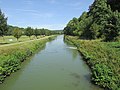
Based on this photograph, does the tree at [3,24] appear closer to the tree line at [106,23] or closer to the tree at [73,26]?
the tree line at [106,23]

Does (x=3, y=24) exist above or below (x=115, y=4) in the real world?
below

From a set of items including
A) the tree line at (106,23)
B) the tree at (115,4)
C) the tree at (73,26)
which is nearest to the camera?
the tree line at (106,23)

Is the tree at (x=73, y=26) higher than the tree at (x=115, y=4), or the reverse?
the tree at (x=115, y=4)

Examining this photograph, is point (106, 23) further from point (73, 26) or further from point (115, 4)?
point (73, 26)

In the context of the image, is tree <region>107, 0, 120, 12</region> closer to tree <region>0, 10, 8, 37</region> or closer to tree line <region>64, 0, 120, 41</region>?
tree line <region>64, 0, 120, 41</region>

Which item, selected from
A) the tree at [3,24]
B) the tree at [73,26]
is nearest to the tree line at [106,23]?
the tree at [3,24]

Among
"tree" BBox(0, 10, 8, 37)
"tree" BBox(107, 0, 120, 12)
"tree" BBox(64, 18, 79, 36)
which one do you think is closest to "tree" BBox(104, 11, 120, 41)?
"tree" BBox(107, 0, 120, 12)

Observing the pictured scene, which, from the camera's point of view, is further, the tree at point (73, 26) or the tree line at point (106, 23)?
the tree at point (73, 26)

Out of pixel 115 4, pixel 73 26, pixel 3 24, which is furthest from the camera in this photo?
pixel 73 26

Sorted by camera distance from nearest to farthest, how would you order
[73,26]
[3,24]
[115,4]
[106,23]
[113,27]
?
1. [113,27]
2. [106,23]
3. [3,24]
4. [115,4]
5. [73,26]

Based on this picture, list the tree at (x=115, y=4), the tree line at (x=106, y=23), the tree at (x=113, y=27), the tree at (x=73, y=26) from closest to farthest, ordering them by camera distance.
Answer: the tree at (x=113, y=27) < the tree line at (x=106, y=23) < the tree at (x=115, y=4) < the tree at (x=73, y=26)

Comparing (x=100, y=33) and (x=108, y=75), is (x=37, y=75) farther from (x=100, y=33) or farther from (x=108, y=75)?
(x=100, y=33)

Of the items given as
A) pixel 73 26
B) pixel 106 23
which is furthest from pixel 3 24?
pixel 73 26

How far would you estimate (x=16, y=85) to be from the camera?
59.7 ft
